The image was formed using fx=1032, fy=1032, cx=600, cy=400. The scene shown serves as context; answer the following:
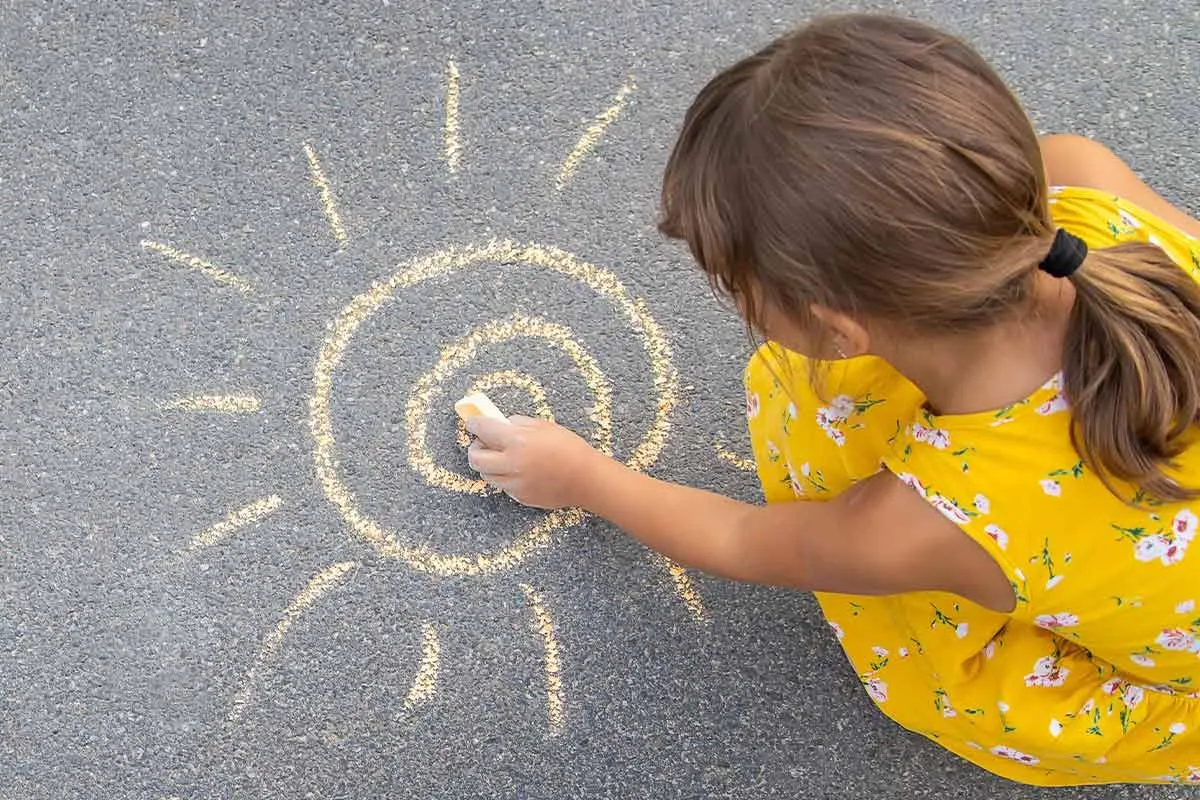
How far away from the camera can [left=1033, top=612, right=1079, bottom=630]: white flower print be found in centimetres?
101

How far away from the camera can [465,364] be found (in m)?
1.51

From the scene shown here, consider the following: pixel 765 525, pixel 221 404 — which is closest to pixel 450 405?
pixel 221 404

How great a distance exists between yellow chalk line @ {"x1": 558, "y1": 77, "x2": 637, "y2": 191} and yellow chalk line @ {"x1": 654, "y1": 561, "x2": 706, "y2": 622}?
58 cm

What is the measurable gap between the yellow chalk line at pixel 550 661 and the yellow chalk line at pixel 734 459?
33 cm

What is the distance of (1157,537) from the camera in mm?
951

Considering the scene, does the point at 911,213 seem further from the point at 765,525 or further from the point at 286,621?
the point at 286,621

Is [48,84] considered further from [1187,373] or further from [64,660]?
[1187,373]

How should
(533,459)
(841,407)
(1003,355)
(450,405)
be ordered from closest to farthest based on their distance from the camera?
(1003,355), (841,407), (533,459), (450,405)

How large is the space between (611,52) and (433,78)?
28 cm

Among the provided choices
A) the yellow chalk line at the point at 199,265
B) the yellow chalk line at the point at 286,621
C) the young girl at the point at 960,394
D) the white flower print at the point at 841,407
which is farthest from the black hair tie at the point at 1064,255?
the yellow chalk line at the point at 199,265

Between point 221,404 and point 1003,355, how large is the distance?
3.57ft

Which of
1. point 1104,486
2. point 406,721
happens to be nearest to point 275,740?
point 406,721

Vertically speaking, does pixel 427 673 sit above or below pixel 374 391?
below

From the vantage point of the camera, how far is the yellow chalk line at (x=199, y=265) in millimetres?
1531
